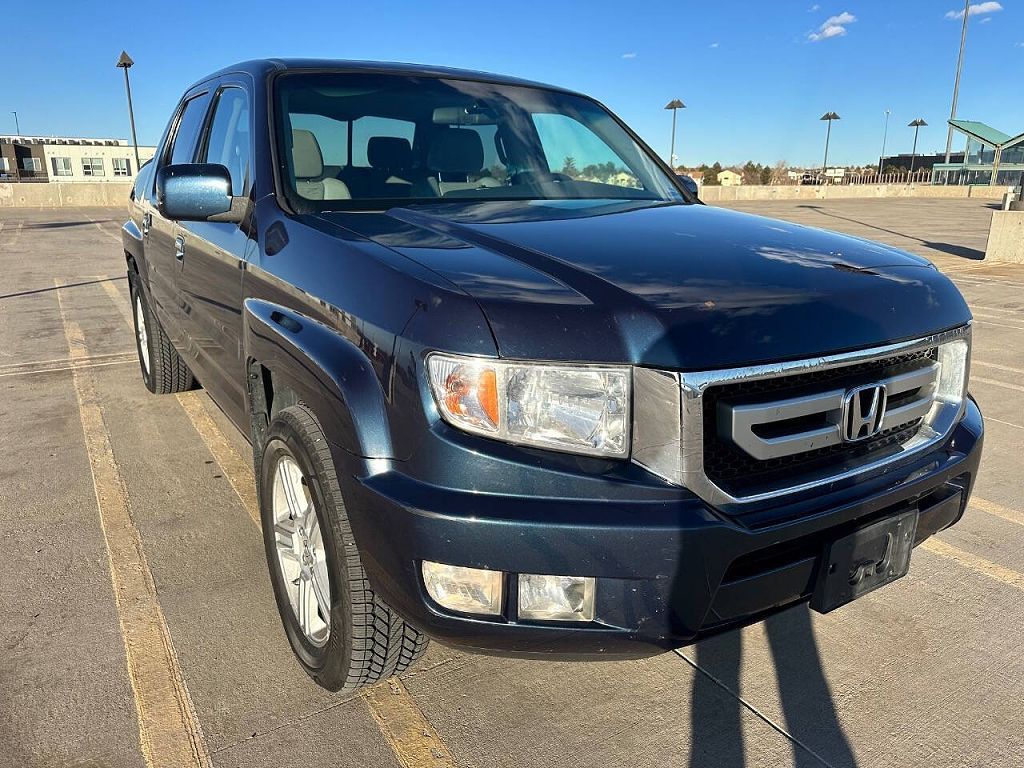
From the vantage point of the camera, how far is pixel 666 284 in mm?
1906

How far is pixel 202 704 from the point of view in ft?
7.55

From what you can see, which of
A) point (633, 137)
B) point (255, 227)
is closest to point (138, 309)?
point (255, 227)

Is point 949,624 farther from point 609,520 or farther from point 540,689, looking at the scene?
point 609,520

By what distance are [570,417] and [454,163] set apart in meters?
1.68

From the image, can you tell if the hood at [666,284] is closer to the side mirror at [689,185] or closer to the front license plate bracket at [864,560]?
the front license plate bracket at [864,560]

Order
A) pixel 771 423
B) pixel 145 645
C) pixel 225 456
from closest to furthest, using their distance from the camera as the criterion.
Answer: pixel 771 423 < pixel 145 645 < pixel 225 456

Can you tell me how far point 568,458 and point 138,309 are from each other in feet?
15.6

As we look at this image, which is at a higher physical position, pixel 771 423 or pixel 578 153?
pixel 578 153

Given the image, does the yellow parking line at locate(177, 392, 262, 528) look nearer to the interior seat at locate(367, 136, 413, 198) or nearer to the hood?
the interior seat at locate(367, 136, 413, 198)

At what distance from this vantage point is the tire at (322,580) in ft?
6.61

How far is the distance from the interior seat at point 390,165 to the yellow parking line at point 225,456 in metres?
1.60

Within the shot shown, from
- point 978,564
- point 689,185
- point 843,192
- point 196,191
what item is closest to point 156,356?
point 196,191

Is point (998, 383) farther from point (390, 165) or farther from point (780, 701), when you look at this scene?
point (390, 165)

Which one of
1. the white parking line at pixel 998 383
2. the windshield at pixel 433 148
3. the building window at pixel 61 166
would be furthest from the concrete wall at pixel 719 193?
the building window at pixel 61 166
